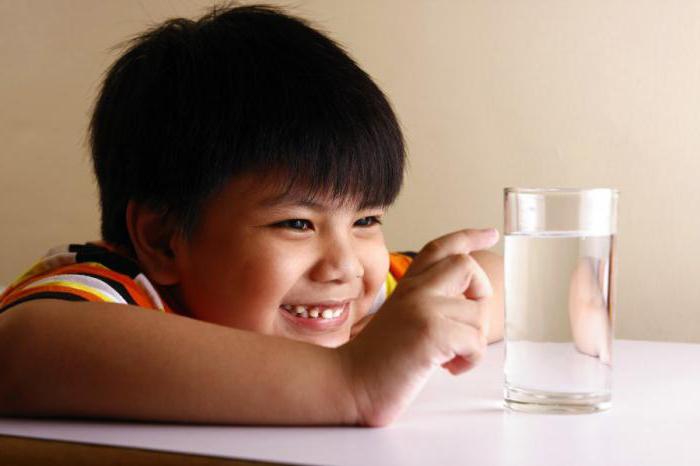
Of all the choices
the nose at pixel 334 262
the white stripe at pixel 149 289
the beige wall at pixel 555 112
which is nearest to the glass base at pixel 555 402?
the nose at pixel 334 262

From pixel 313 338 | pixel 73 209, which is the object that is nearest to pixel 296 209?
pixel 313 338

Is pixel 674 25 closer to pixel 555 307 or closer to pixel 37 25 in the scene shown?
pixel 555 307

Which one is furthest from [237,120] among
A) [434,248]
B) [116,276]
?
[434,248]

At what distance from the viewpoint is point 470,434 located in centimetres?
58

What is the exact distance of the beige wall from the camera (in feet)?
5.45

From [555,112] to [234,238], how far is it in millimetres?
965

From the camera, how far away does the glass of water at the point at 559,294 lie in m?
0.60

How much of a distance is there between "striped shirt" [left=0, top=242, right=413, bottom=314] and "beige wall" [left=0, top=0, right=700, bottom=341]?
0.87 m

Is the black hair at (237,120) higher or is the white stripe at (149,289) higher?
the black hair at (237,120)

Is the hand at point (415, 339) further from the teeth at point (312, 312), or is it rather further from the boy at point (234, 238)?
the teeth at point (312, 312)

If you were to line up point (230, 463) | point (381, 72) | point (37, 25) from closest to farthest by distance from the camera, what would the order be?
point (230, 463) → point (381, 72) → point (37, 25)

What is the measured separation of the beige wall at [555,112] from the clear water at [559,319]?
1.10 metres

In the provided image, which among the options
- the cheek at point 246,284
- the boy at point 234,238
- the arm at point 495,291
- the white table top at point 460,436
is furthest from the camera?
the arm at point 495,291

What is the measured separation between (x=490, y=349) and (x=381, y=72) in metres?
0.93
